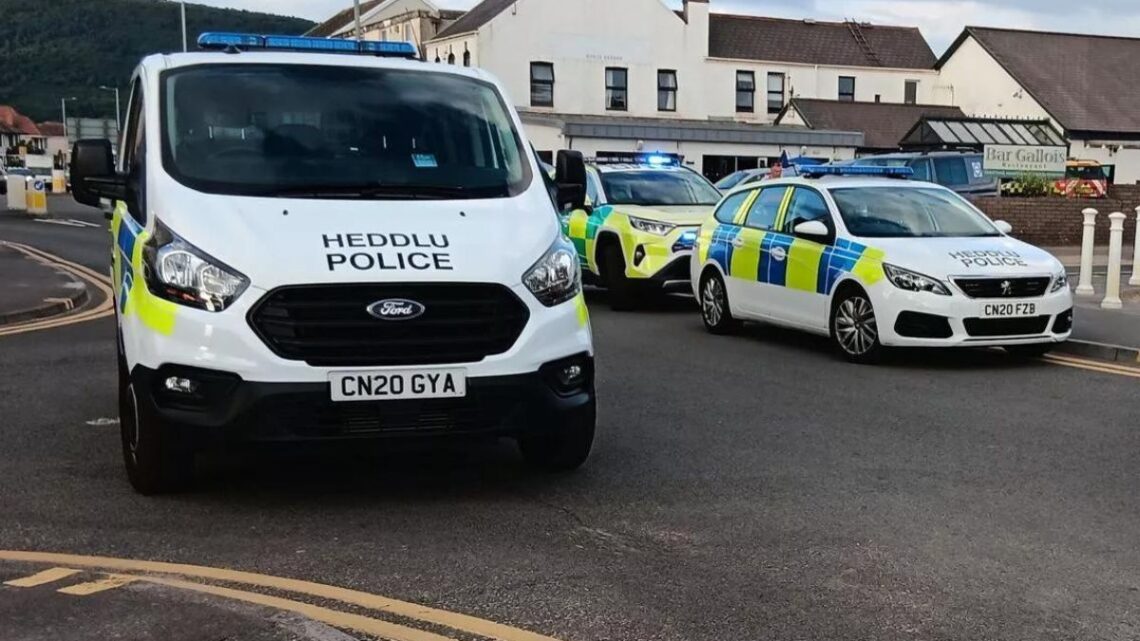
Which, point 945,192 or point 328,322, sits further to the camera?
point 945,192

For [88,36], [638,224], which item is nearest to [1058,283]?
[638,224]

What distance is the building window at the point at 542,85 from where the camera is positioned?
48688 millimetres

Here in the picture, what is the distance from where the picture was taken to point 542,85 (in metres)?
48.9

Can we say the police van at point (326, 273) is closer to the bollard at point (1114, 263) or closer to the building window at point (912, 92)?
the bollard at point (1114, 263)

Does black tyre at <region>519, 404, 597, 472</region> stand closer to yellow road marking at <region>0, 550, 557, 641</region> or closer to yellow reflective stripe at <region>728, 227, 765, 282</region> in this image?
yellow road marking at <region>0, 550, 557, 641</region>

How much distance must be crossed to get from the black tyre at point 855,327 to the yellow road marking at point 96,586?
6.76 meters

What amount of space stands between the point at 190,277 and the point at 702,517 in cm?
241

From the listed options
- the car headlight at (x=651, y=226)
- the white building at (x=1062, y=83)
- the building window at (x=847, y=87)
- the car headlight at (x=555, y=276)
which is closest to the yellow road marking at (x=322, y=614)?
the car headlight at (x=555, y=276)

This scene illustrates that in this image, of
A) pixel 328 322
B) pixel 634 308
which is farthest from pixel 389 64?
pixel 634 308

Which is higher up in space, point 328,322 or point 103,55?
point 103,55

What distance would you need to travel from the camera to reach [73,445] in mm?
6828

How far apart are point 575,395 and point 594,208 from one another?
9.55m

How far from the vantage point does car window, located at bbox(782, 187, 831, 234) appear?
35.8ft

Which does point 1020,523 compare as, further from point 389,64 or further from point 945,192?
point 945,192
